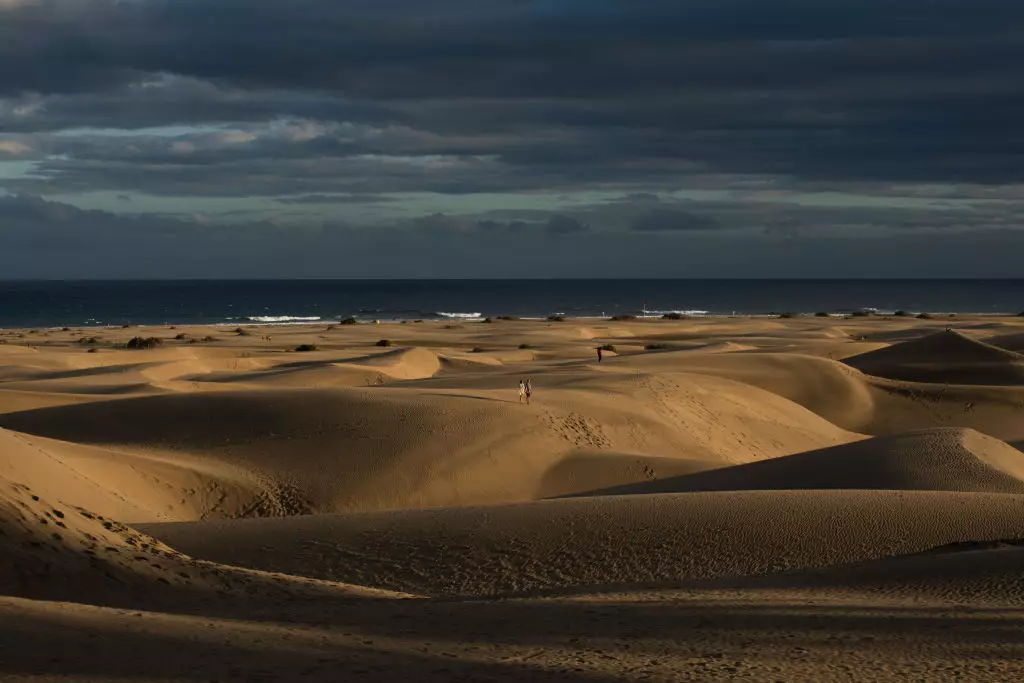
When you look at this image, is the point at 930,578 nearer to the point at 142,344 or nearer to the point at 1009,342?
the point at 142,344

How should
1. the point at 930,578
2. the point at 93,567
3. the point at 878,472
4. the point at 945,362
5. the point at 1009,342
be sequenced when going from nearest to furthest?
the point at 93,567
the point at 930,578
the point at 878,472
the point at 945,362
the point at 1009,342

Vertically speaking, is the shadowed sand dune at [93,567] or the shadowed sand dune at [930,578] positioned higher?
the shadowed sand dune at [93,567]

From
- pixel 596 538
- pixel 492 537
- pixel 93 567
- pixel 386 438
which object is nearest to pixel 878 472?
pixel 596 538

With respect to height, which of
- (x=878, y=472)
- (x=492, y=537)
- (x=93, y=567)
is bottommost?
(x=878, y=472)

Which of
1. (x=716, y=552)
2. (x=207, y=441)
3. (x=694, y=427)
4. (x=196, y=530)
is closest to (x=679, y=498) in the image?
(x=716, y=552)

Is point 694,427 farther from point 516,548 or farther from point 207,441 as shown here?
point 516,548

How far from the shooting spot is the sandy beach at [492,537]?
22.4 ft

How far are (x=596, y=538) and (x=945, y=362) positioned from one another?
3127 centimetres

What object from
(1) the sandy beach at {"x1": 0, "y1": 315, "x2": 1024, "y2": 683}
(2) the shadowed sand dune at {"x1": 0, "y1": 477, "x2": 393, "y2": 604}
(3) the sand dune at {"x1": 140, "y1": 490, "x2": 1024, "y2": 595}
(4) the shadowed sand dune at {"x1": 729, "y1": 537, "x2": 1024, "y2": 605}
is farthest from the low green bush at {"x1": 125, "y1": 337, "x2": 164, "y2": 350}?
(4) the shadowed sand dune at {"x1": 729, "y1": 537, "x2": 1024, "y2": 605}

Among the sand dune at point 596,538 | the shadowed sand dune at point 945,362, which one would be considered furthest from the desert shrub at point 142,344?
the sand dune at point 596,538

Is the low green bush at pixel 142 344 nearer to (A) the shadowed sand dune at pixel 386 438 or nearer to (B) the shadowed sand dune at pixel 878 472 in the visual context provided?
(A) the shadowed sand dune at pixel 386 438

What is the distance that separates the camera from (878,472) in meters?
16.9

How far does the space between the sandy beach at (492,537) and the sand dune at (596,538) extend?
0.04 m

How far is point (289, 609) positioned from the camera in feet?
27.0
